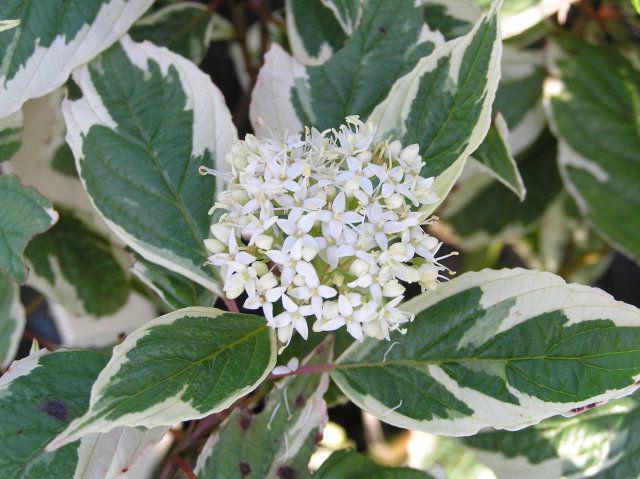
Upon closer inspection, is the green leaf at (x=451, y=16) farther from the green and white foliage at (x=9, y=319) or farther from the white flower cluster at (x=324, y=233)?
the green and white foliage at (x=9, y=319)

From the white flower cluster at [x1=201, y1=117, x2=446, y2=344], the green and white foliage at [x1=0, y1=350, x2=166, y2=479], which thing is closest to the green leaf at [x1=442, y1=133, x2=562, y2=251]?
the white flower cluster at [x1=201, y1=117, x2=446, y2=344]

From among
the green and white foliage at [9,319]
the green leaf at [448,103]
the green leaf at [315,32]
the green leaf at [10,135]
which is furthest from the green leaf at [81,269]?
the green leaf at [448,103]

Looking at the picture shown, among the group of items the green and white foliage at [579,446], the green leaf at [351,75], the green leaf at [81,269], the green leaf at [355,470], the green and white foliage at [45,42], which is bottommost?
the green and white foliage at [579,446]

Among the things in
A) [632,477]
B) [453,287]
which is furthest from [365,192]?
[632,477]

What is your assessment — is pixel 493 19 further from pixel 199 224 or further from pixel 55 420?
pixel 55 420

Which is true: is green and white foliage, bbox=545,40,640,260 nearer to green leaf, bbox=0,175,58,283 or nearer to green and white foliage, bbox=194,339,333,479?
green and white foliage, bbox=194,339,333,479

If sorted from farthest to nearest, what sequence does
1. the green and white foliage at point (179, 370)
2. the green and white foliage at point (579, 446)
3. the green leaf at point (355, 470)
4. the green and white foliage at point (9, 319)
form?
the green and white foliage at point (9, 319), the green and white foliage at point (579, 446), the green leaf at point (355, 470), the green and white foliage at point (179, 370)
